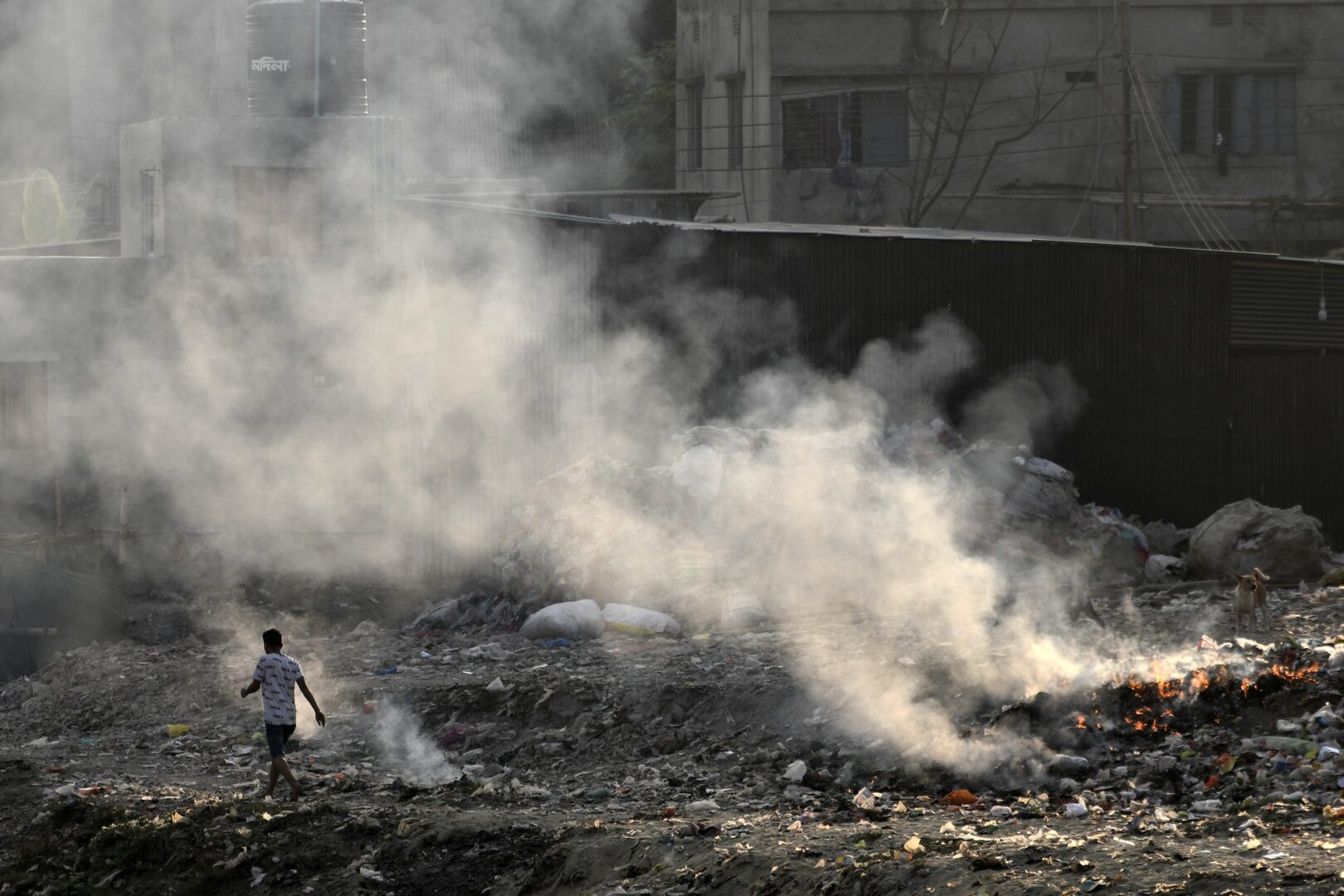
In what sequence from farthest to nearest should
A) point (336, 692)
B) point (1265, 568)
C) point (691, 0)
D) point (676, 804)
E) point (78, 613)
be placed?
point (691, 0) < point (1265, 568) < point (78, 613) < point (336, 692) < point (676, 804)

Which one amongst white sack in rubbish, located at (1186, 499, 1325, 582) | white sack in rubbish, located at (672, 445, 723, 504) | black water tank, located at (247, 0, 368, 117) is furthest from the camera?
black water tank, located at (247, 0, 368, 117)

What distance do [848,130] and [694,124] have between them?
161 inches

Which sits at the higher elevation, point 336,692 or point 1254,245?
point 1254,245

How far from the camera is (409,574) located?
13797 millimetres

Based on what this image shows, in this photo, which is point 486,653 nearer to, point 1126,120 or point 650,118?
point 1126,120

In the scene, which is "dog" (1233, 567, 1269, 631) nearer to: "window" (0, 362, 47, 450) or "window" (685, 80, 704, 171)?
"window" (0, 362, 47, 450)

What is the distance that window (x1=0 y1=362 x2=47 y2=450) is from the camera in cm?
1326

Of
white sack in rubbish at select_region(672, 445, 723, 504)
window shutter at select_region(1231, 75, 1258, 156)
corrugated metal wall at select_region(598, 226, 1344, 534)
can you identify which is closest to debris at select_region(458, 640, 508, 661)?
white sack in rubbish at select_region(672, 445, 723, 504)

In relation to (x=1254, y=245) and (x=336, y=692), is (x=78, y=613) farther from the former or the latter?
(x=1254, y=245)

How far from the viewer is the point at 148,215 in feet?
44.7

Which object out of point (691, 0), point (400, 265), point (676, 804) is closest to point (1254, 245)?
point (691, 0)

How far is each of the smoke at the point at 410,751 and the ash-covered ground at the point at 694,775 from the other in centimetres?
2

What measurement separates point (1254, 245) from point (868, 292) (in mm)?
9755

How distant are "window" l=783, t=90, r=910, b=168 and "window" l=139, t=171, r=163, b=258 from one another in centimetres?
1052
